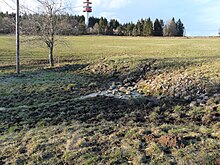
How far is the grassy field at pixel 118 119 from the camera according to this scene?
6.25 metres

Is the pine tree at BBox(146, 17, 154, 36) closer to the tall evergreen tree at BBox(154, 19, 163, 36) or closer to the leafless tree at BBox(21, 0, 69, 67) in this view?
the tall evergreen tree at BBox(154, 19, 163, 36)

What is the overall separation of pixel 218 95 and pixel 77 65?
53.8 ft

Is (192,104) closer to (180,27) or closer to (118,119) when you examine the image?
(118,119)

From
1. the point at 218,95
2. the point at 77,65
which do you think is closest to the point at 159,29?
the point at 77,65

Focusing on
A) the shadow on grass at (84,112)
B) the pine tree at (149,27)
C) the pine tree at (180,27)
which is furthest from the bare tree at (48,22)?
the pine tree at (180,27)

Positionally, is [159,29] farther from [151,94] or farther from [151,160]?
[151,160]

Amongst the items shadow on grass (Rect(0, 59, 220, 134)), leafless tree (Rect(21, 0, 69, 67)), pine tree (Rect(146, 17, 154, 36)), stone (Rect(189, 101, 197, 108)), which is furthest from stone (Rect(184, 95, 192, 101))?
pine tree (Rect(146, 17, 154, 36))

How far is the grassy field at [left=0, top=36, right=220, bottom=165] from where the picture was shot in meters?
6.25

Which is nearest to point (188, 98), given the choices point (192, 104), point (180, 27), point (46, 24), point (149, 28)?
point (192, 104)

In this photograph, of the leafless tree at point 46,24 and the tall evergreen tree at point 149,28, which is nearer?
the leafless tree at point 46,24

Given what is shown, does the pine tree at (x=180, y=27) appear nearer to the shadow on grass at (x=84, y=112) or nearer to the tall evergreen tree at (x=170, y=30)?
the tall evergreen tree at (x=170, y=30)

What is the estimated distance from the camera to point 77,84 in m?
17.1

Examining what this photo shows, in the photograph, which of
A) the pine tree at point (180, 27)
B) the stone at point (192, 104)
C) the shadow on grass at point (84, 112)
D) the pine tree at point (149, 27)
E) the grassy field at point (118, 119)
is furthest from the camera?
the pine tree at point (180, 27)

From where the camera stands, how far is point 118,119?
947cm
